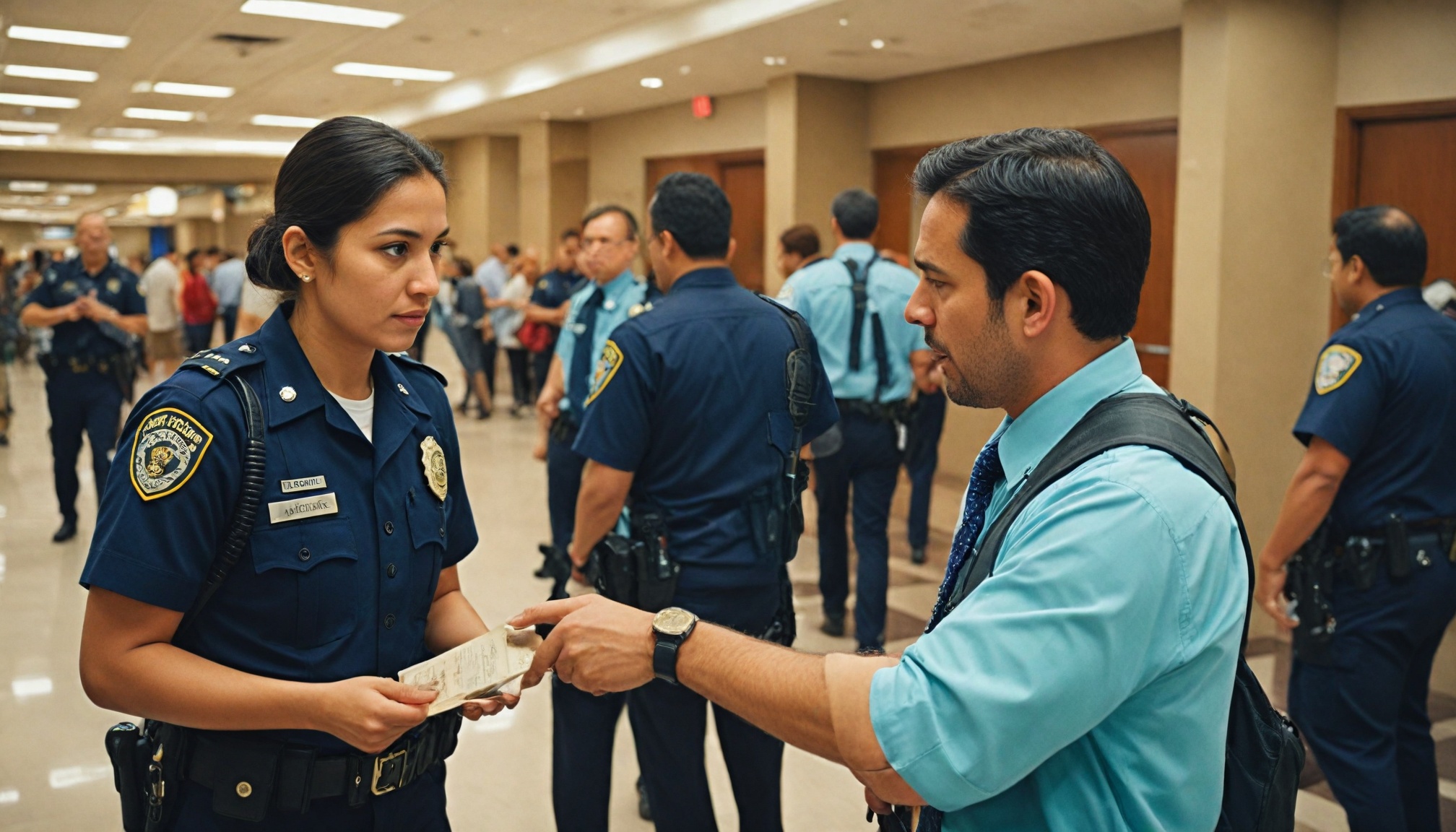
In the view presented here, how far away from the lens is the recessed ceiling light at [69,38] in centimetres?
918

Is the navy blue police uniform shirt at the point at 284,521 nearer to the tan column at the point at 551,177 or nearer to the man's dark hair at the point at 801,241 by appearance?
the man's dark hair at the point at 801,241

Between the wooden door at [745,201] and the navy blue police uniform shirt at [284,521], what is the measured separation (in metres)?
9.53

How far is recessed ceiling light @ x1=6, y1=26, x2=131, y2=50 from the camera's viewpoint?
30.1 feet

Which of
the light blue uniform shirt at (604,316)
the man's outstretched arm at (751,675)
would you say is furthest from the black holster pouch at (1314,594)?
the light blue uniform shirt at (604,316)

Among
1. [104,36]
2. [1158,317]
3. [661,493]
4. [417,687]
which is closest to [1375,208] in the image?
[661,493]

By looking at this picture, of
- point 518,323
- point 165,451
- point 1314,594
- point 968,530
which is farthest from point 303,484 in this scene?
point 518,323

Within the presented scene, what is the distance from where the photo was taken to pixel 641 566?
264 cm

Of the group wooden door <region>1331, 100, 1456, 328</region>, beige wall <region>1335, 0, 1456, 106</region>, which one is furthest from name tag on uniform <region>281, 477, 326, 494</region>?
beige wall <region>1335, 0, 1456, 106</region>

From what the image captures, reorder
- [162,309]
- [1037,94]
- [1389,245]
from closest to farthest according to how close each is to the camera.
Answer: [1389,245], [1037,94], [162,309]

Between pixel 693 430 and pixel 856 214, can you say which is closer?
pixel 693 430

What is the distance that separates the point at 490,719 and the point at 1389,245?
3.16m

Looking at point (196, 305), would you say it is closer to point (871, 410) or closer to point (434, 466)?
point (871, 410)

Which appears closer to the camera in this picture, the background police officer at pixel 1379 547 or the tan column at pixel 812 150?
the background police officer at pixel 1379 547

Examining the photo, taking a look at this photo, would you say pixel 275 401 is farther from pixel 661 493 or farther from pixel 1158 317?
pixel 1158 317
